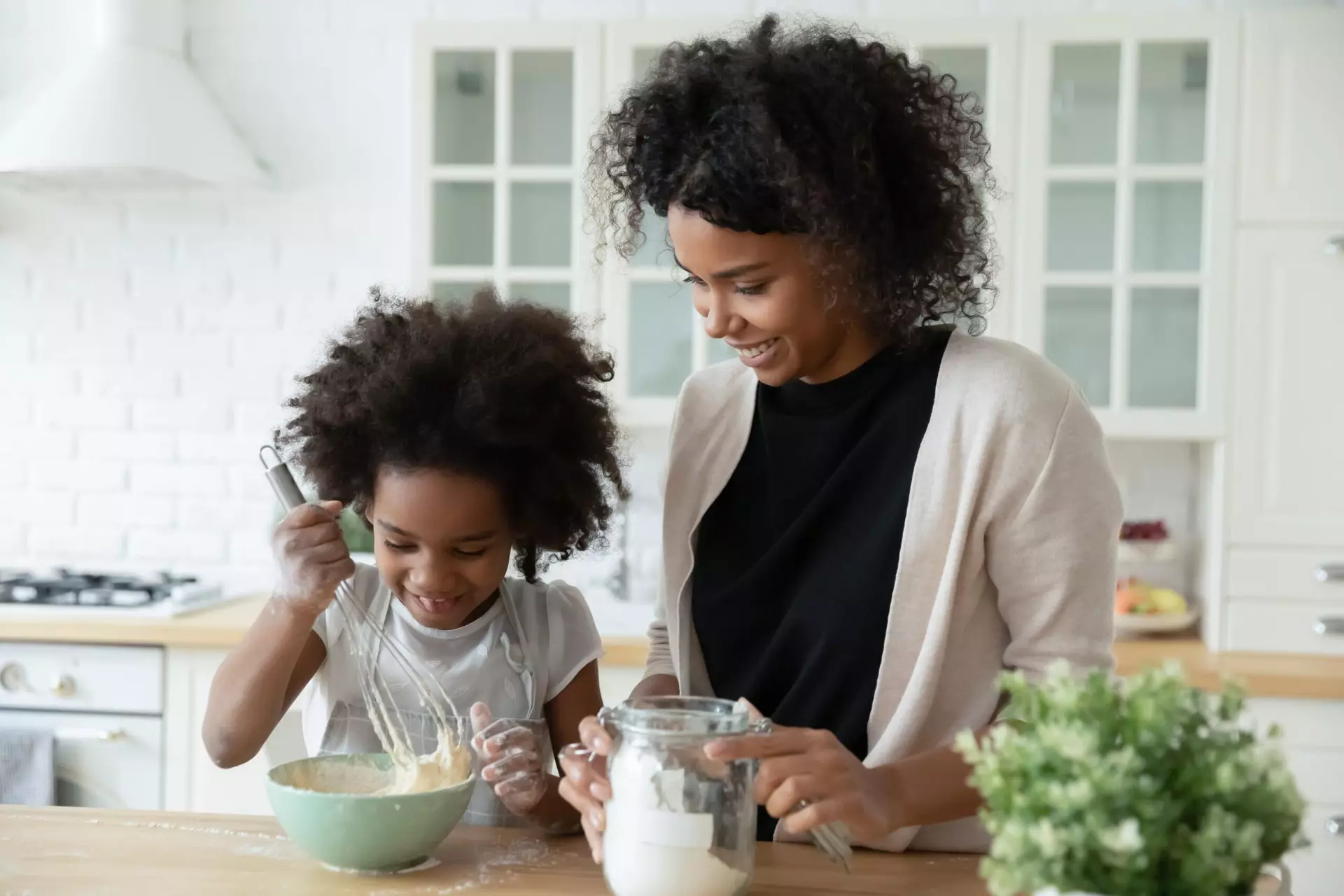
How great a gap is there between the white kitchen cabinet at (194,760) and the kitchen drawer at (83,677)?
0.12 ft

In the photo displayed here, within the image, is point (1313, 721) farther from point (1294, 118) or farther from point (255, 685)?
point (255, 685)

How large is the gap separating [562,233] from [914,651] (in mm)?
1801

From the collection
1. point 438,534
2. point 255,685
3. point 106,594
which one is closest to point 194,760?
point 106,594

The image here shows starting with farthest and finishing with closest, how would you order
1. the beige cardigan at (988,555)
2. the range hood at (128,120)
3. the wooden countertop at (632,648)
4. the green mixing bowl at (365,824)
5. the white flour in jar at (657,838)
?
the range hood at (128,120), the wooden countertop at (632,648), the beige cardigan at (988,555), the green mixing bowl at (365,824), the white flour in jar at (657,838)

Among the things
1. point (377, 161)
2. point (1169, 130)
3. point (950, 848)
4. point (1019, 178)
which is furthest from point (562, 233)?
point (950, 848)

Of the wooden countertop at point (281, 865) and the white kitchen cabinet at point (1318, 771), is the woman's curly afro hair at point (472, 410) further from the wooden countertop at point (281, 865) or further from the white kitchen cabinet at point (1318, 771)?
the white kitchen cabinet at point (1318, 771)

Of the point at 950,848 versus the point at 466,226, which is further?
the point at 466,226

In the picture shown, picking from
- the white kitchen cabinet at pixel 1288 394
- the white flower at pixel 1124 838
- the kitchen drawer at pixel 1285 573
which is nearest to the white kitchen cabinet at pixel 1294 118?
the white kitchen cabinet at pixel 1288 394

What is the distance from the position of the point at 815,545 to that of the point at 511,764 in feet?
1.22

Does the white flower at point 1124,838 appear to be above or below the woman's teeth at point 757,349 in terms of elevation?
below

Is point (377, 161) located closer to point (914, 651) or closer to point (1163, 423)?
point (1163, 423)

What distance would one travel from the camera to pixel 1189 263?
8.70 ft

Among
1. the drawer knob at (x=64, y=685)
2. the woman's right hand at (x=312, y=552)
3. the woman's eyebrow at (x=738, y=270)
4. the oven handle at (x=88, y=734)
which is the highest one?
the woman's eyebrow at (x=738, y=270)

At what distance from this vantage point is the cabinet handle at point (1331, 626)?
8.59 feet
